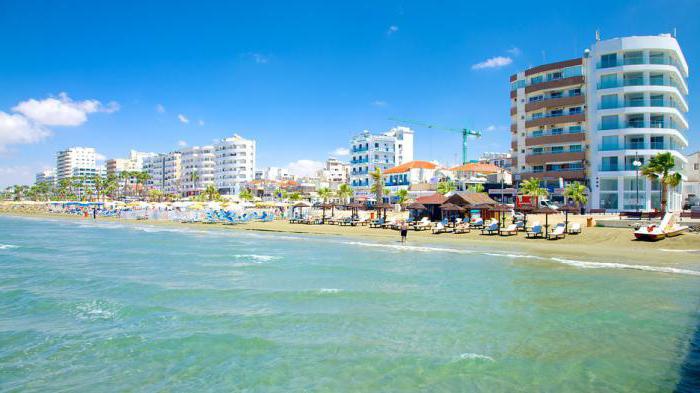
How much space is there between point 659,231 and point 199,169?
127m

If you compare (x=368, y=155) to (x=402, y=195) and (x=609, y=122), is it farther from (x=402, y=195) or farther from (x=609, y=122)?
(x=609, y=122)

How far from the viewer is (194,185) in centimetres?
13412

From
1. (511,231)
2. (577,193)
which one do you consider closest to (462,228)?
(511,231)

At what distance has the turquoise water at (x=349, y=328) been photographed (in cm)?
893

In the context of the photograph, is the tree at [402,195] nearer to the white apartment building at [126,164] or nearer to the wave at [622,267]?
the wave at [622,267]

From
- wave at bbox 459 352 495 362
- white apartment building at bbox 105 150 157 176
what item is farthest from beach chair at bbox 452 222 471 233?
white apartment building at bbox 105 150 157 176

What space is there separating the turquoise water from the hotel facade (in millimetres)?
36980

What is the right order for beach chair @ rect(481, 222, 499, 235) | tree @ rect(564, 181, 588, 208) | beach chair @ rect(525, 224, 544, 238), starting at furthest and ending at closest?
1. tree @ rect(564, 181, 588, 208)
2. beach chair @ rect(481, 222, 499, 235)
3. beach chair @ rect(525, 224, 544, 238)

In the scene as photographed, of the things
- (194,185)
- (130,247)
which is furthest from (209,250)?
(194,185)

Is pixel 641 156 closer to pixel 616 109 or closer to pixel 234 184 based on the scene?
pixel 616 109

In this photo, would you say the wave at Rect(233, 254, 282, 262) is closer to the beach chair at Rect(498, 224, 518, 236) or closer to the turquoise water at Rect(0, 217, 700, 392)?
the turquoise water at Rect(0, 217, 700, 392)

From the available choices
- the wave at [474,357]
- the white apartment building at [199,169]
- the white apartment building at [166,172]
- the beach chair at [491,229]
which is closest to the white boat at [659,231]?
the beach chair at [491,229]

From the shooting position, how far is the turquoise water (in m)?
8.93

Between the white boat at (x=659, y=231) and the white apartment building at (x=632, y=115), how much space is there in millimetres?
22708
